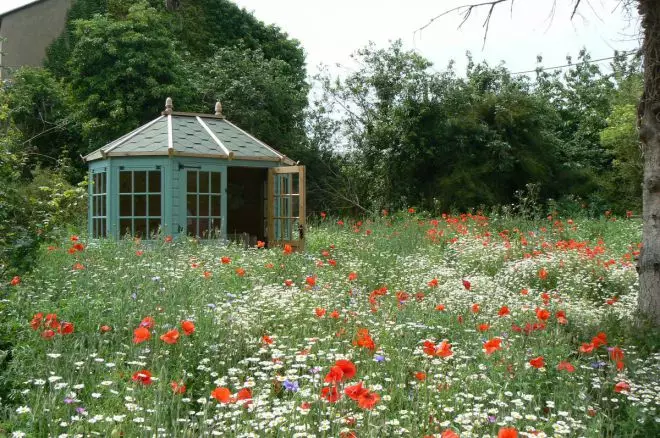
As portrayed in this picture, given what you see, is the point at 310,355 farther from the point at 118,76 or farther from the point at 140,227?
the point at 118,76

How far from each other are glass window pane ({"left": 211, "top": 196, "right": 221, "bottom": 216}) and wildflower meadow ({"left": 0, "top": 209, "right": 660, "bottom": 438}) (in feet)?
13.7

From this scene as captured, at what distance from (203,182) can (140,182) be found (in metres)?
1.08

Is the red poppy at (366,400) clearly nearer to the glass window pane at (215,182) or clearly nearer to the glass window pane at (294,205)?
the glass window pane at (215,182)

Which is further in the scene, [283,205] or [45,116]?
[45,116]

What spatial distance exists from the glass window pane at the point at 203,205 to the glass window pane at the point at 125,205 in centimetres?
120

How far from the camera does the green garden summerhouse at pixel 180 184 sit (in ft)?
38.4

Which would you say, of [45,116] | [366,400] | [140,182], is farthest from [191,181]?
[45,116]

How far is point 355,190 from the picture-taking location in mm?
21297

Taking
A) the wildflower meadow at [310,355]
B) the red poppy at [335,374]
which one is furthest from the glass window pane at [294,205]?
the red poppy at [335,374]

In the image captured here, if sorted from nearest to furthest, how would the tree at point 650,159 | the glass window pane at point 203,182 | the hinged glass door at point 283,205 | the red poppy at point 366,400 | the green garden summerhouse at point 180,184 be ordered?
the red poppy at point 366,400 → the tree at point 650,159 → the green garden summerhouse at point 180,184 → the glass window pane at point 203,182 → the hinged glass door at point 283,205

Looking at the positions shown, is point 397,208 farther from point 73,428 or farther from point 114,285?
point 73,428

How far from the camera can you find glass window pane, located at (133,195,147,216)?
1192 cm

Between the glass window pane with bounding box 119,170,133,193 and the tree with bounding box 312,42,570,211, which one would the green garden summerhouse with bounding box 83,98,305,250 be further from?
the tree with bounding box 312,42,570,211

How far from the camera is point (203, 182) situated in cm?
1197
